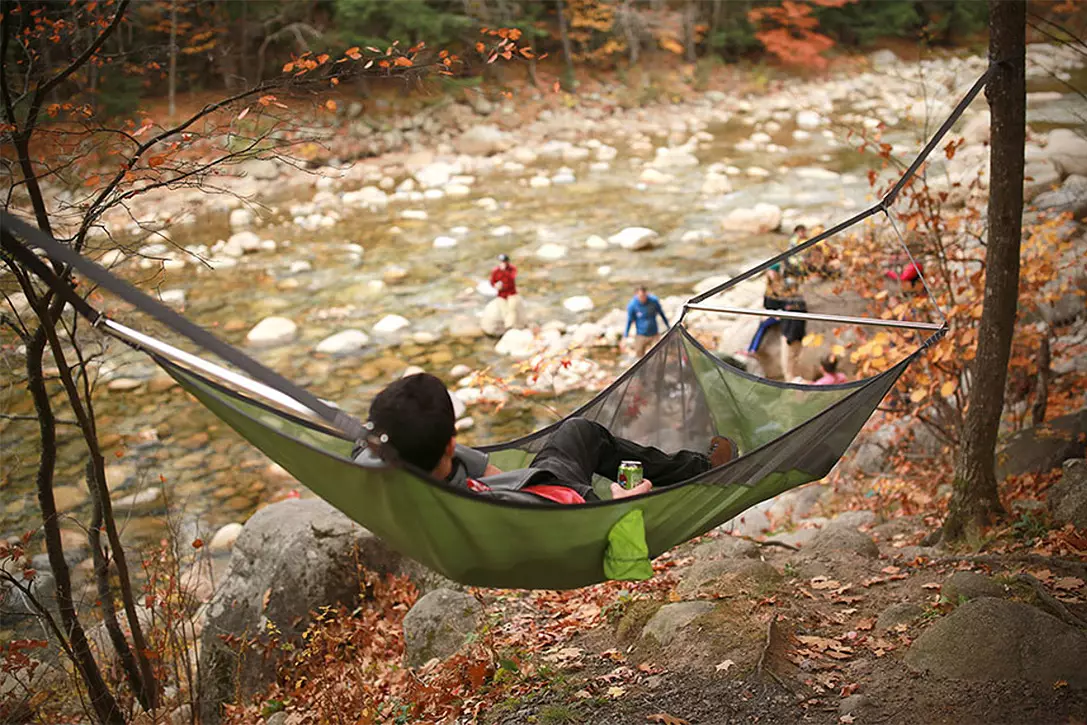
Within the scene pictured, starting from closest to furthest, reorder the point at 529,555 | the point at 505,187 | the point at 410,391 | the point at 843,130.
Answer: the point at 410,391 → the point at 529,555 → the point at 505,187 → the point at 843,130

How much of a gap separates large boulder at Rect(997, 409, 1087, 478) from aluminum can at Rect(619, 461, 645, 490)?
247cm

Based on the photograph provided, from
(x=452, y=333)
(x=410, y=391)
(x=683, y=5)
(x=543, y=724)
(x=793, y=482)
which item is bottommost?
(x=452, y=333)

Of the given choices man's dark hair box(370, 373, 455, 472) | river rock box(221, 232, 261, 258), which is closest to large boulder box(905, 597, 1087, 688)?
man's dark hair box(370, 373, 455, 472)

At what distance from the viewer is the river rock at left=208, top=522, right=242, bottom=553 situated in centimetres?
578

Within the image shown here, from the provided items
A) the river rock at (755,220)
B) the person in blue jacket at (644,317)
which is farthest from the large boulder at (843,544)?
the river rock at (755,220)

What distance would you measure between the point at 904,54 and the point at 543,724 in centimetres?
2280

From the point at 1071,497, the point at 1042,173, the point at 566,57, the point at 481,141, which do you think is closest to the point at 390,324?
the point at 1071,497

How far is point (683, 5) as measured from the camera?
21.5m

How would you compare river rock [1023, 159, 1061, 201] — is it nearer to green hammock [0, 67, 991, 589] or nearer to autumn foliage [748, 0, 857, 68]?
green hammock [0, 67, 991, 589]

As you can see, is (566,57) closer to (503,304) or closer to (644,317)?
(503,304)

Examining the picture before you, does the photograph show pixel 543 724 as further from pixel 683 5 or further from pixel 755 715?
pixel 683 5

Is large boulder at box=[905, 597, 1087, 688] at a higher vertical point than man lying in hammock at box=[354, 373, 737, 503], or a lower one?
lower

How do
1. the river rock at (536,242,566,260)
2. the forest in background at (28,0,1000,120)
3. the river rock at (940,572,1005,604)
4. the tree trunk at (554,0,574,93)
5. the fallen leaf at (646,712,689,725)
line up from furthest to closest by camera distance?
the tree trunk at (554,0,574,93), the forest in background at (28,0,1000,120), the river rock at (536,242,566,260), the river rock at (940,572,1005,604), the fallen leaf at (646,712,689,725)

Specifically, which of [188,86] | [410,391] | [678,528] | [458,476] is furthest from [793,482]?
[188,86]
